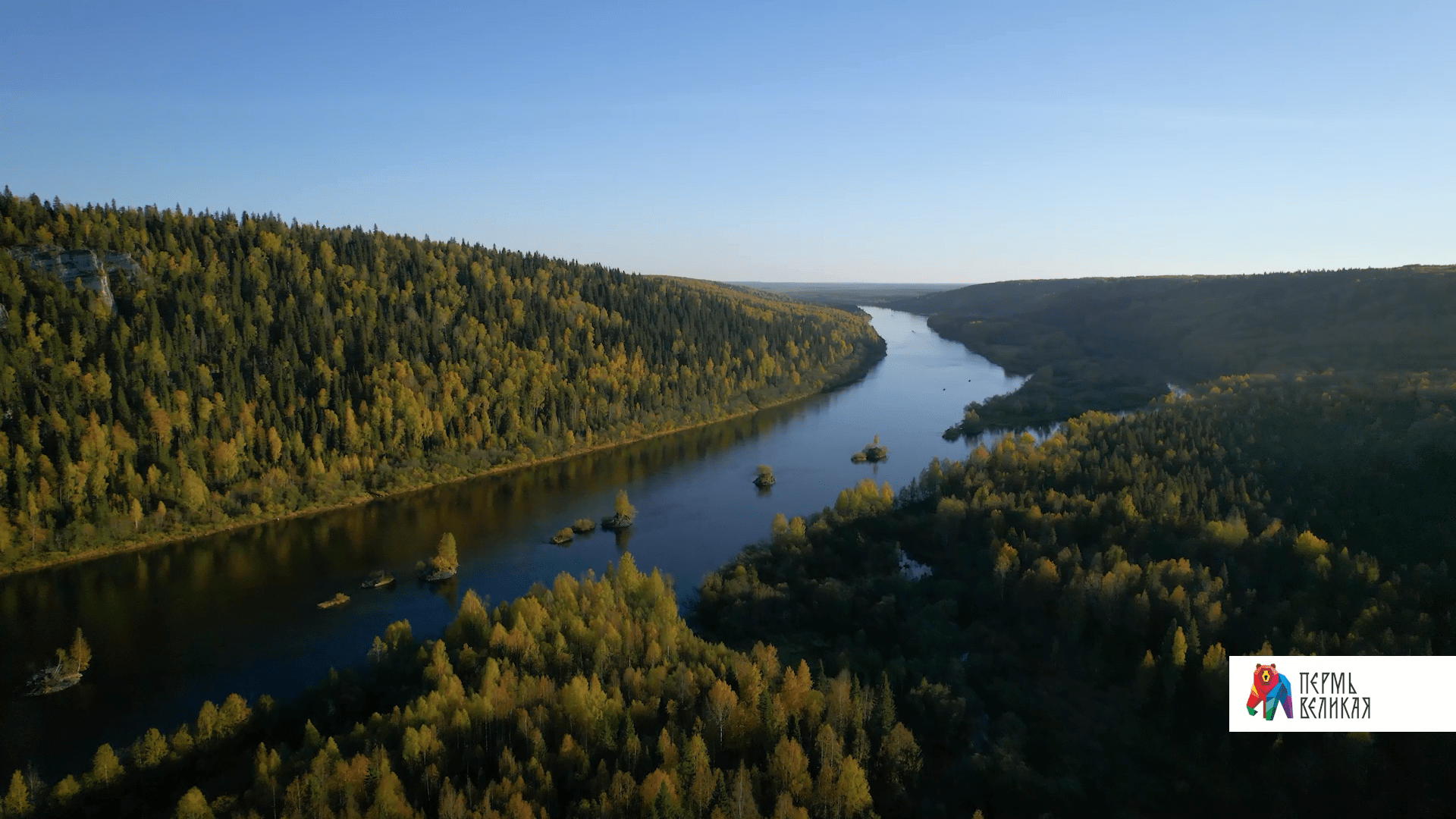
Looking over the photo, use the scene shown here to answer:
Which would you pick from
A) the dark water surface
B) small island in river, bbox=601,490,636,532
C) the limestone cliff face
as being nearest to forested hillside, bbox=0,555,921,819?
the dark water surface

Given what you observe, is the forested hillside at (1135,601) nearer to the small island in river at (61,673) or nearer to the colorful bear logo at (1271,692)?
the colorful bear logo at (1271,692)

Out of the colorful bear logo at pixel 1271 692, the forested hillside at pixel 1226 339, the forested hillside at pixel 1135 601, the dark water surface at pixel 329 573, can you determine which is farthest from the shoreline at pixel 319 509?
the colorful bear logo at pixel 1271 692

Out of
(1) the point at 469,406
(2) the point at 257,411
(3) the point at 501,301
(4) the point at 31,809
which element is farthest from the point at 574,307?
(4) the point at 31,809

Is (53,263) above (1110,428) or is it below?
above

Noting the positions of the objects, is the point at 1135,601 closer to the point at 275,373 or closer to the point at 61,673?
the point at 61,673

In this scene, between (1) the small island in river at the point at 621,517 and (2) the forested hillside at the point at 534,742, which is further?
(1) the small island in river at the point at 621,517

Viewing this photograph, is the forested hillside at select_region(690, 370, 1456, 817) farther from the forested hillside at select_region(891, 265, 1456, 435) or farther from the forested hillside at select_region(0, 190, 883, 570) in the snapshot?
the forested hillside at select_region(0, 190, 883, 570)

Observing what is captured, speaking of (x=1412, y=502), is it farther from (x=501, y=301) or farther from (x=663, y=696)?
(x=501, y=301)
